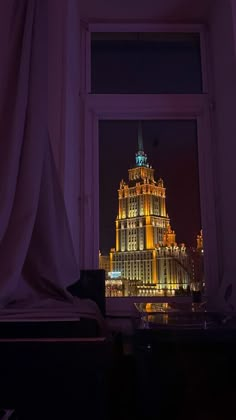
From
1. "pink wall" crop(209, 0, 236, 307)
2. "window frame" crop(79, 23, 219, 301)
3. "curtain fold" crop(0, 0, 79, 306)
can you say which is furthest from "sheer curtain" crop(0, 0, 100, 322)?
"pink wall" crop(209, 0, 236, 307)

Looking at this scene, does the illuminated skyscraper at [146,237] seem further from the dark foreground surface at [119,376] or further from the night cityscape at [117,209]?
the dark foreground surface at [119,376]

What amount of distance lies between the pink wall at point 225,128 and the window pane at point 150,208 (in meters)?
0.15

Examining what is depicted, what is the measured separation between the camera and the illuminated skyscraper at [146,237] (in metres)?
2.10

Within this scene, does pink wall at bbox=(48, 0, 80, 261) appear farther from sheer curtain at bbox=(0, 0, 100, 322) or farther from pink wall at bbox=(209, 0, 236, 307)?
pink wall at bbox=(209, 0, 236, 307)

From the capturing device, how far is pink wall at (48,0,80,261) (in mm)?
1788

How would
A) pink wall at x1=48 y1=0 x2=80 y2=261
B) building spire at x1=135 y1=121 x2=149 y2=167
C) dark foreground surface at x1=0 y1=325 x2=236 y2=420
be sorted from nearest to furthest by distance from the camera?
1. dark foreground surface at x1=0 y1=325 x2=236 y2=420
2. pink wall at x1=48 y1=0 x2=80 y2=261
3. building spire at x1=135 y1=121 x2=149 y2=167

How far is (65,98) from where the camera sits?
5.99 feet

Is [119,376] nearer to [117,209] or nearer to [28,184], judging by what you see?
[28,184]

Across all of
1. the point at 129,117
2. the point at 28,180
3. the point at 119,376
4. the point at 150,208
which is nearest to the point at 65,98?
the point at 129,117

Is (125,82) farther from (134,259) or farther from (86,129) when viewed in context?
(134,259)

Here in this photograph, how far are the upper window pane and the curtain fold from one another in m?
0.71

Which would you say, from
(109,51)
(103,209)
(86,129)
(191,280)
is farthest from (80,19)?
(191,280)

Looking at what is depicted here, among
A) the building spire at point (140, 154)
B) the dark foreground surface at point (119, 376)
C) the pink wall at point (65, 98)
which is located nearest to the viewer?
the dark foreground surface at point (119, 376)

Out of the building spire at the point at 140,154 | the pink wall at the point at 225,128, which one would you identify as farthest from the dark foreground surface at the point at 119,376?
the building spire at the point at 140,154
